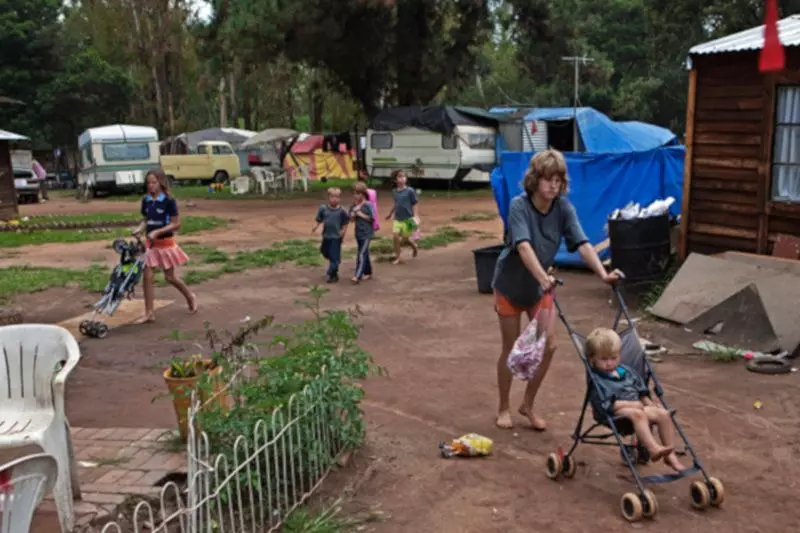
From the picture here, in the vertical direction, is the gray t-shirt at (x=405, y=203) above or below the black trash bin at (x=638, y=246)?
above

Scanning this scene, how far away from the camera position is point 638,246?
9.52 metres

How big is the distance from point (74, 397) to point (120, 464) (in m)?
2.01

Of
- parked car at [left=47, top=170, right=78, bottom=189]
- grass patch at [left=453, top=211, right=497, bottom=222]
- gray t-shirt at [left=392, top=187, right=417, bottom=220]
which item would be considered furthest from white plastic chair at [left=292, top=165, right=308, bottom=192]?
gray t-shirt at [left=392, top=187, right=417, bottom=220]

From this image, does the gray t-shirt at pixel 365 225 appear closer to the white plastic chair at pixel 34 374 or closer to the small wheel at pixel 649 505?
the white plastic chair at pixel 34 374

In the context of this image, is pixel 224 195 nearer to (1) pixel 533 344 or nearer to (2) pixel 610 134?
(2) pixel 610 134

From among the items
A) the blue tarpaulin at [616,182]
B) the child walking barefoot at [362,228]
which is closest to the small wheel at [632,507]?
the blue tarpaulin at [616,182]

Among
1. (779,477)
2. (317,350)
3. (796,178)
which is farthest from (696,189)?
(317,350)

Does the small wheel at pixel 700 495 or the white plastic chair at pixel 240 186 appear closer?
the small wheel at pixel 700 495

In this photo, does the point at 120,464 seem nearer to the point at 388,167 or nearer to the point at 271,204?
the point at 271,204

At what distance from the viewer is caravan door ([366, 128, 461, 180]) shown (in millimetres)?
27953

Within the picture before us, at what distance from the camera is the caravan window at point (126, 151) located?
1186 inches

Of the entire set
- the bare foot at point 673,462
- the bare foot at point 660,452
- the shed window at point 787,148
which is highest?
the shed window at point 787,148

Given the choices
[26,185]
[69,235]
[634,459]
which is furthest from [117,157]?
[634,459]

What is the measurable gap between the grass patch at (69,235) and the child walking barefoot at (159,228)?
31.5ft
